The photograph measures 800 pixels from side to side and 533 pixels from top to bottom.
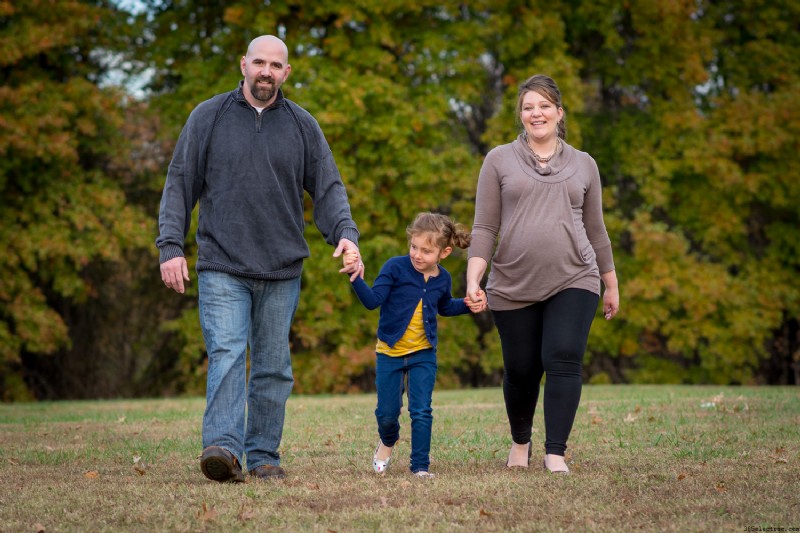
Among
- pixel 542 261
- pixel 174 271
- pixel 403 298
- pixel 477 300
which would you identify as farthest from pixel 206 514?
pixel 542 261

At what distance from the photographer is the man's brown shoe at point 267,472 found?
5762 millimetres

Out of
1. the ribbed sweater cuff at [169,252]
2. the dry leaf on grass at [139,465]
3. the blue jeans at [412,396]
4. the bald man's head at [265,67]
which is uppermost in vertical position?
the bald man's head at [265,67]

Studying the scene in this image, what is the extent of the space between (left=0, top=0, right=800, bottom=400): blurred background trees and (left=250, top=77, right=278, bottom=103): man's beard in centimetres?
1279

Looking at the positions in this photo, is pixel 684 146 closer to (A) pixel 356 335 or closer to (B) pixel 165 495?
(A) pixel 356 335

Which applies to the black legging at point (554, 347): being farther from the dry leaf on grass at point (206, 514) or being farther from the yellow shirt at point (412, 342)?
the dry leaf on grass at point (206, 514)

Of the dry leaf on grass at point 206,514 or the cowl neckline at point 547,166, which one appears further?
the cowl neckline at point 547,166

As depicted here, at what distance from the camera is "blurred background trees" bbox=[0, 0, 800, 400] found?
1841 centimetres

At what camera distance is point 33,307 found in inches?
699

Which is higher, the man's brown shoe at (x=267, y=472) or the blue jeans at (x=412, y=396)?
the blue jeans at (x=412, y=396)

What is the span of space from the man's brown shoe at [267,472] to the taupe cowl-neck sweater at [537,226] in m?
1.53

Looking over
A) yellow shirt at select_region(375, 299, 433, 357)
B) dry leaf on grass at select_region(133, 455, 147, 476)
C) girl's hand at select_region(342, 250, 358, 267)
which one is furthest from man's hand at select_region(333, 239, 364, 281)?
dry leaf on grass at select_region(133, 455, 147, 476)

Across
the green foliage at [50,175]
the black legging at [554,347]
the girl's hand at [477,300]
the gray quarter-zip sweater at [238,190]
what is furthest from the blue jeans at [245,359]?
the green foliage at [50,175]

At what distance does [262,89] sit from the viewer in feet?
18.8

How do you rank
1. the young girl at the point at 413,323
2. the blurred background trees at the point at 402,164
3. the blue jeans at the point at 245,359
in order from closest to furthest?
the blue jeans at the point at 245,359
the young girl at the point at 413,323
the blurred background trees at the point at 402,164
